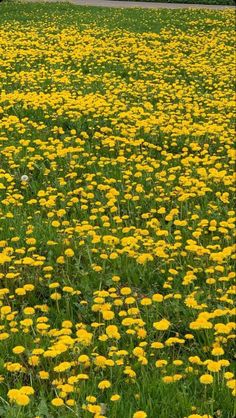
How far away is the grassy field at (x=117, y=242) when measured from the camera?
2.73m

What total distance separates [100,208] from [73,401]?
2.24m

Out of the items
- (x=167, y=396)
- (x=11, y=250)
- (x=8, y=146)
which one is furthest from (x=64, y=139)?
(x=167, y=396)

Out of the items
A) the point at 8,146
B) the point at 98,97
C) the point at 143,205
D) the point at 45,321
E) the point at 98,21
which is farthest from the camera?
the point at 98,21

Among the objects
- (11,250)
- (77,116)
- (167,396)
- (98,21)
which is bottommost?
(167,396)

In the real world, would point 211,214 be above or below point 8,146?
below

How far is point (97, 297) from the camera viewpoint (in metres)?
3.49

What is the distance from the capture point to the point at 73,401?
245 centimetres

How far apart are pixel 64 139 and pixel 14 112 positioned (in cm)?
144

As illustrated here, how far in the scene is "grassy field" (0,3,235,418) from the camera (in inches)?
107

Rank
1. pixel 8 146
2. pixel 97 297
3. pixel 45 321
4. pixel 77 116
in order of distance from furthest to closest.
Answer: pixel 77 116 → pixel 8 146 → pixel 97 297 → pixel 45 321

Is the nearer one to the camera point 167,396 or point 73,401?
point 73,401

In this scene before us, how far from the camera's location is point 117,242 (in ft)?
13.4

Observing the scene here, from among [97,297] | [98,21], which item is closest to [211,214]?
[97,297]

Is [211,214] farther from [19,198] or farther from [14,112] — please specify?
[14,112]
